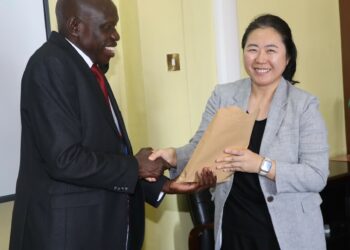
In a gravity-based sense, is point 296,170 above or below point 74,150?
below

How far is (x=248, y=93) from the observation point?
6.25 feet

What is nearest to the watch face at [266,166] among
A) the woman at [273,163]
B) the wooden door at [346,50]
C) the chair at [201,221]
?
the woman at [273,163]

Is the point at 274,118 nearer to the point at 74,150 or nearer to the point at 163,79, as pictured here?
the point at 74,150

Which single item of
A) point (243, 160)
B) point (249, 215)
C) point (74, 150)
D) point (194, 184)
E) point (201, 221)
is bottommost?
point (201, 221)

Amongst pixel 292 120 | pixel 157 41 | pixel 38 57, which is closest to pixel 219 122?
pixel 292 120

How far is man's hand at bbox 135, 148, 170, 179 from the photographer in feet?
5.31

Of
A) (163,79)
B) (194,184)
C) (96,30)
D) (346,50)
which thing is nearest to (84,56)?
(96,30)

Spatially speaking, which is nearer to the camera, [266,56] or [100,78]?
[100,78]

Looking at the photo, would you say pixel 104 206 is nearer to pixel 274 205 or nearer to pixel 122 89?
pixel 274 205

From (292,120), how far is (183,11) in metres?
1.31

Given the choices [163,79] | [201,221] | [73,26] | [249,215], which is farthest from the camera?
[163,79]

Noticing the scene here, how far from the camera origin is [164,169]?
71.4 inches

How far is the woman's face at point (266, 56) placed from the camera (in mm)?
1802

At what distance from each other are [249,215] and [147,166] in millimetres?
435
